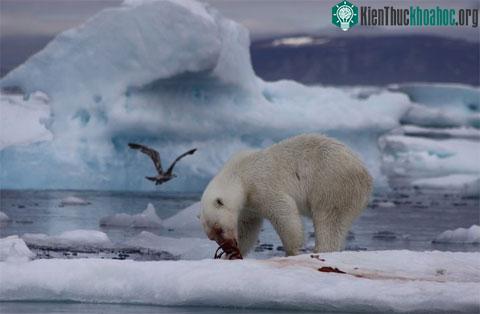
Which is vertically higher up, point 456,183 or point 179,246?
point 456,183

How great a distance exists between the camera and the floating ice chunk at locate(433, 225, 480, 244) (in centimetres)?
1230

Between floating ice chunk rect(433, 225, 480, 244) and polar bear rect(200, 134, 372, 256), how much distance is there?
5.40 metres

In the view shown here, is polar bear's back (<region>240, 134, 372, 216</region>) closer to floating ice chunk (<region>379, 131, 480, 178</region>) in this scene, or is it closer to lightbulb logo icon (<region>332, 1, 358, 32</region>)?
lightbulb logo icon (<region>332, 1, 358, 32</region>)

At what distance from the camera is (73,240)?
10.3m

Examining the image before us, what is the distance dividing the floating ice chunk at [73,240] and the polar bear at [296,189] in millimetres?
3200

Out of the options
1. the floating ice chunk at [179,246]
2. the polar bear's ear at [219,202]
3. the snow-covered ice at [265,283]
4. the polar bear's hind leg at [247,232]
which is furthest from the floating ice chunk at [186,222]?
the snow-covered ice at [265,283]

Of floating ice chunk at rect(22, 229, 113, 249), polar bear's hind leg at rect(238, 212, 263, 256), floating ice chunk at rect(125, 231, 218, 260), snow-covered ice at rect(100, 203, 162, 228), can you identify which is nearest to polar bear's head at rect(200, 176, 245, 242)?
polar bear's hind leg at rect(238, 212, 263, 256)

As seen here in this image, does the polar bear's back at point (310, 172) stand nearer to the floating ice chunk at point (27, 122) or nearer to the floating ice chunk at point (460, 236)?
the floating ice chunk at point (460, 236)

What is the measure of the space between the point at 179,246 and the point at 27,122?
10241 millimetres

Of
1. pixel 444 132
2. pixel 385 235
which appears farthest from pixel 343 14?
pixel 444 132

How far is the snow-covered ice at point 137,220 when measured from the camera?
44.8 feet

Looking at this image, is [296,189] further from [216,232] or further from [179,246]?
[179,246]

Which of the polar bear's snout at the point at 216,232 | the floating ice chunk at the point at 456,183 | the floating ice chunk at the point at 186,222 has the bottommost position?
the polar bear's snout at the point at 216,232

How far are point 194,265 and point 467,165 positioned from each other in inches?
957
